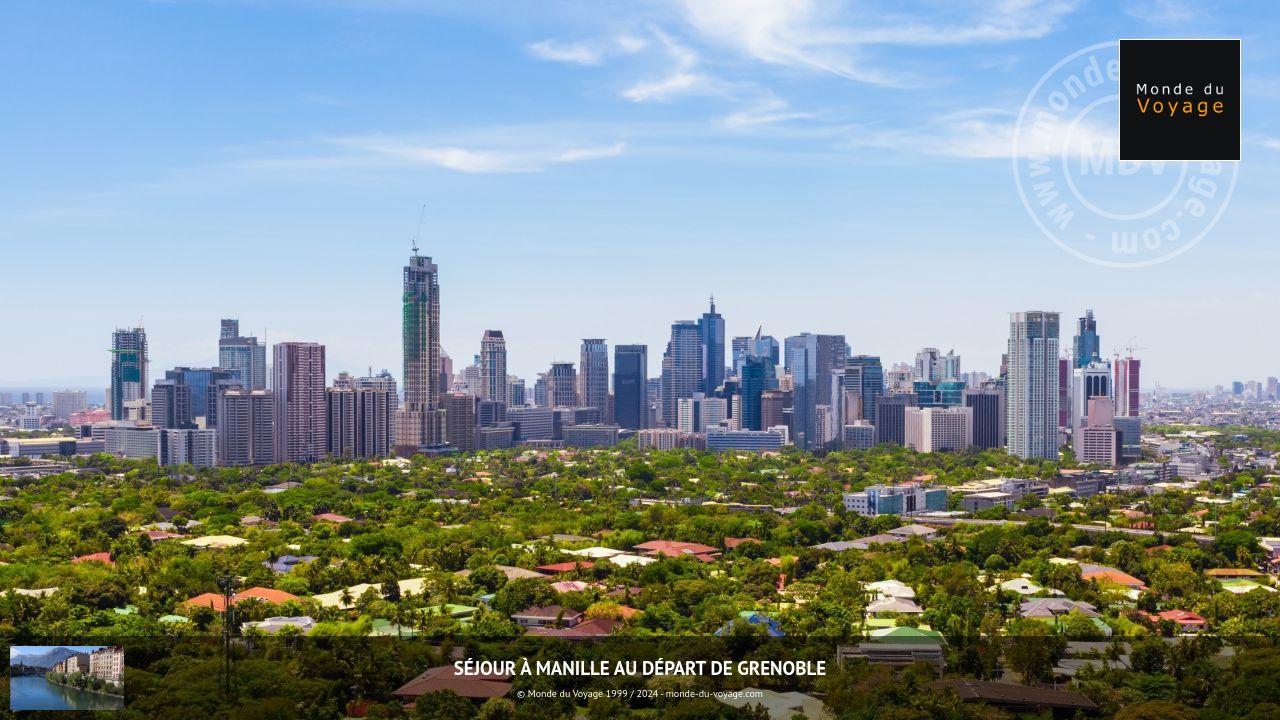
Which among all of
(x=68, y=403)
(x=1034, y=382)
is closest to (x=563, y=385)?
(x=1034, y=382)

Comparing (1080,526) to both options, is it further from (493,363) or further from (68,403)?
(68,403)

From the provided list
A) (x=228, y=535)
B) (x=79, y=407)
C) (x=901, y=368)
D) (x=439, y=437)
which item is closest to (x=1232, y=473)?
(x=439, y=437)

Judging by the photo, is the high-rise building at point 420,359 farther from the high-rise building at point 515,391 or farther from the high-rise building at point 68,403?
the high-rise building at point 68,403

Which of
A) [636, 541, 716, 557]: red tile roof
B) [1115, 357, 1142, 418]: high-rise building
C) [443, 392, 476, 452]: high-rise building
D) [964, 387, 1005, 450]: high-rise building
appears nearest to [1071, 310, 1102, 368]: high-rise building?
[1115, 357, 1142, 418]: high-rise building

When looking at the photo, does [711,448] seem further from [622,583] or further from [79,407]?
[79,407]

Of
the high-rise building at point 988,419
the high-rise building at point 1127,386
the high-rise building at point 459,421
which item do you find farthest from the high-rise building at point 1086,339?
the high-rise building at point 459,421
